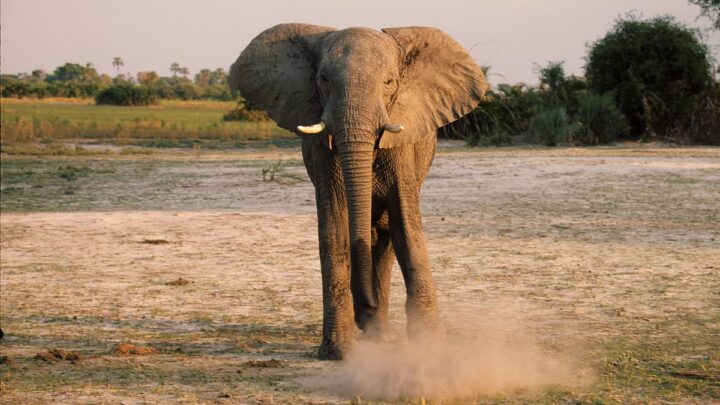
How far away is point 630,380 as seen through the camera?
6.88m

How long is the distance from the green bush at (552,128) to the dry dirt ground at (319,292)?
12.4 metres

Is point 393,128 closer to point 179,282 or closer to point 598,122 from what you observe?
point 179,282

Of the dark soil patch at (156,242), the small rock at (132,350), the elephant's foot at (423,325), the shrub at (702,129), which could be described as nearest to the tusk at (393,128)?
the elephant's foot at (423,325)

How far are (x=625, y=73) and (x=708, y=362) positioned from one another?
3088 centimetres

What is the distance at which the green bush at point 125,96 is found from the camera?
86.9 metres

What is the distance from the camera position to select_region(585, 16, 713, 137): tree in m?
35.5

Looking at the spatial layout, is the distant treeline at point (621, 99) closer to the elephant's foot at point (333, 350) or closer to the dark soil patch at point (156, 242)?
the dark soil patch at point (156, 242)

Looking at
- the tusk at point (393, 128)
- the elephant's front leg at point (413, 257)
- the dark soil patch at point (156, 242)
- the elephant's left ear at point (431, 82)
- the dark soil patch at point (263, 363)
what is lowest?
the dark soil patch at point (263, 363)

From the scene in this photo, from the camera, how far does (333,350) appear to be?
762 centimetres

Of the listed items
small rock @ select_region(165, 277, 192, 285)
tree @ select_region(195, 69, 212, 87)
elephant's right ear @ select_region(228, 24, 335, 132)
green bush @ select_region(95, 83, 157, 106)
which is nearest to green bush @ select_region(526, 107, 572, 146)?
small rock @ select_region(165, 277, 192, 285)

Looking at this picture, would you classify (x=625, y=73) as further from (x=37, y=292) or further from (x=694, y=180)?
(x=37, y=292)

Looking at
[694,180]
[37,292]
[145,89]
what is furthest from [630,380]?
[145,89]

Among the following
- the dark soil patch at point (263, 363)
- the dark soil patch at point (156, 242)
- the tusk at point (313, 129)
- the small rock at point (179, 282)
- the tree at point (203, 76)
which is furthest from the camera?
the tree at point (203, 76)

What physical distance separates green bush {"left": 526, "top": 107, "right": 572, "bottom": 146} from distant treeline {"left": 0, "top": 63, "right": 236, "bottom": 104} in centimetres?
2047
